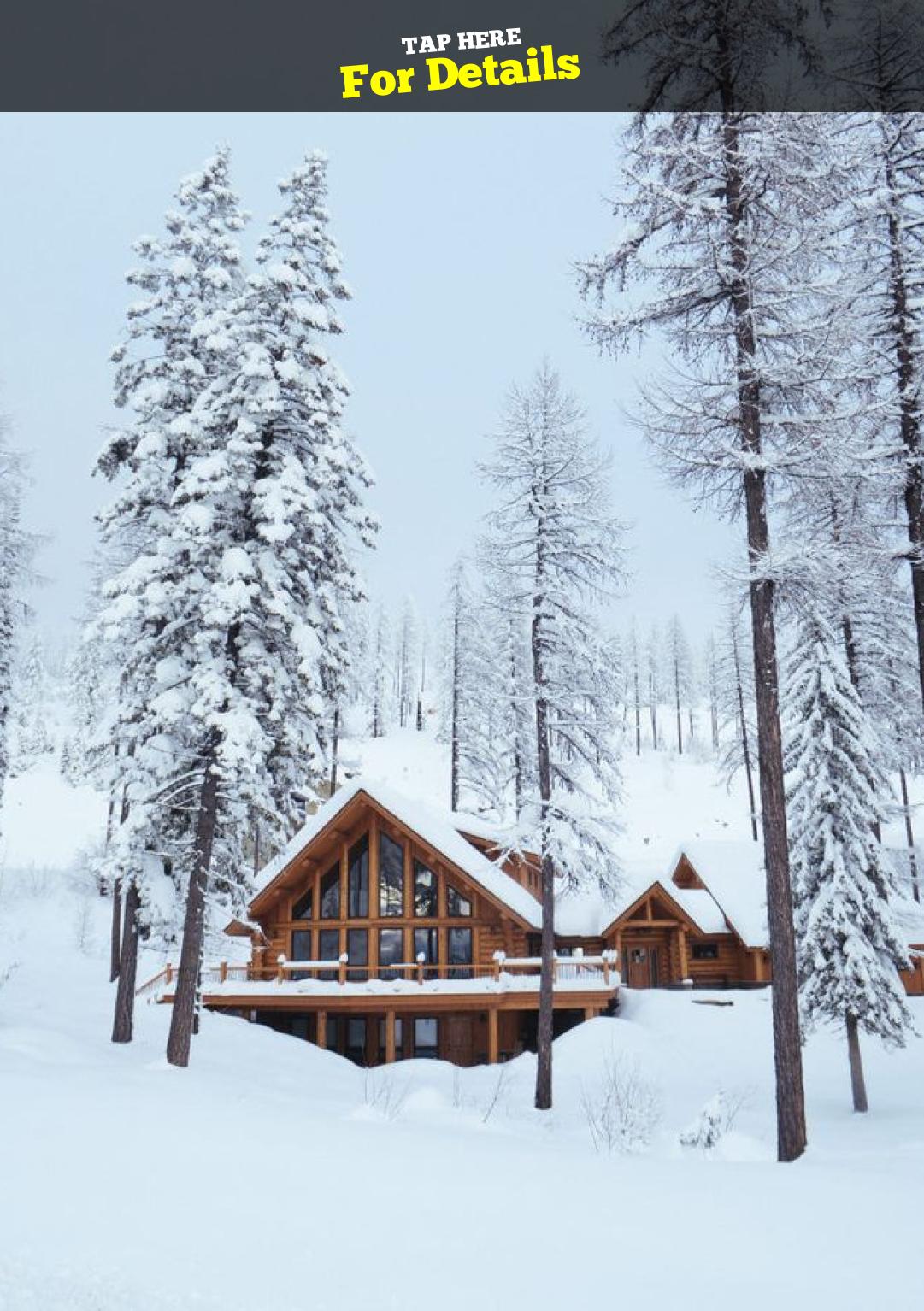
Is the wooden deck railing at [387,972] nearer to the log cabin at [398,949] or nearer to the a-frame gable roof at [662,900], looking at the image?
the log cabin at [398,949]

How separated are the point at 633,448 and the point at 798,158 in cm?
410

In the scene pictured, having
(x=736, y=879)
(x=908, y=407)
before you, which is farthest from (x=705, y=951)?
(x=908, y=407)

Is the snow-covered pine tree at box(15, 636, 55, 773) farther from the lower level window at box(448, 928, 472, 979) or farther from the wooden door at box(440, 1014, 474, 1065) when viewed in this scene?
the wooden door at box(440, 1014, 474, 1065)

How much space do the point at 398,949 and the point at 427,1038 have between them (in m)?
2.86

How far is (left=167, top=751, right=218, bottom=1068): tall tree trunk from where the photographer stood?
47.9 ft

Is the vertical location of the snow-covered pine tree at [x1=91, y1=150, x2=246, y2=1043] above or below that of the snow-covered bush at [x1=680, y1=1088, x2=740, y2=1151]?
above

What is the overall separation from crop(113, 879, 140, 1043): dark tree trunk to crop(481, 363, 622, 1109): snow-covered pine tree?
8.06 metres

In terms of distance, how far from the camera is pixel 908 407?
13.8 m

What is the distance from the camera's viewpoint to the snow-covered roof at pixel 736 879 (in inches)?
1252

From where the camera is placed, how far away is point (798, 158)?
11219mm

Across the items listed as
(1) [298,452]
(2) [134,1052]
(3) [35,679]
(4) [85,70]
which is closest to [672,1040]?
(2) [134,1052]

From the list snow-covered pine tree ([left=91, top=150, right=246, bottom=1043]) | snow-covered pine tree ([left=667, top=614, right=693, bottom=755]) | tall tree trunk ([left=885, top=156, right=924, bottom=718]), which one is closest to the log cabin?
snow-covered pine tree ([left=91, top=150, right=246, bottom=1043])

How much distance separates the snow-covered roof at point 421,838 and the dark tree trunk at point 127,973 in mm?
8270

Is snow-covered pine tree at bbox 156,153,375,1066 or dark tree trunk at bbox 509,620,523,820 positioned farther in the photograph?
dark tree trunk at bbox 509,620,523,820
